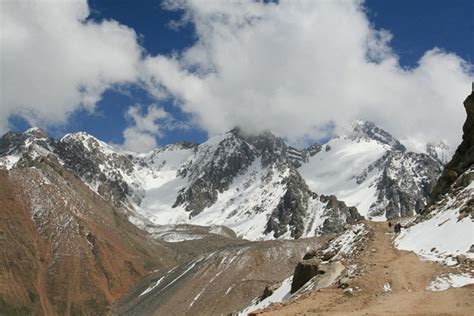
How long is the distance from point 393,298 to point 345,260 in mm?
12753

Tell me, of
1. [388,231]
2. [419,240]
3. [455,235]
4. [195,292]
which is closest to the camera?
[455,235]

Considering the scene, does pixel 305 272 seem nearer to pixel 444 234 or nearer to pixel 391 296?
pixel 444 234

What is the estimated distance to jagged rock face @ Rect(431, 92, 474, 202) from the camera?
6794 centimetres

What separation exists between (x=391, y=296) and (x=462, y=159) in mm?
45453

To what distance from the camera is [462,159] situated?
72.3 meters

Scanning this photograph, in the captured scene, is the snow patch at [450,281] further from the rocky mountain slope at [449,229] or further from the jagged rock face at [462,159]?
the jagged rock face at [462,159]

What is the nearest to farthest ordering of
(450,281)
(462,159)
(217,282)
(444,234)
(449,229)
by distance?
(450,281), (444,234), (449,229), (462,159), (217,282)

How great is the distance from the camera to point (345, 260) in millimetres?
43969

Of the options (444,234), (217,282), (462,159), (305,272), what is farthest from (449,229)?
(217,282)

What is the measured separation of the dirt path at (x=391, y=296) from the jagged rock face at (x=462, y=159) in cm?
2830

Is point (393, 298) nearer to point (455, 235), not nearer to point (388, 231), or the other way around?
point (455, 235)

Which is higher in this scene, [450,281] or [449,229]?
[449,229]

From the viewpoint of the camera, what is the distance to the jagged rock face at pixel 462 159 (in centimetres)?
6794

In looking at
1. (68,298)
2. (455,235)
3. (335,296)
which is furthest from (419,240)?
(68,298)
